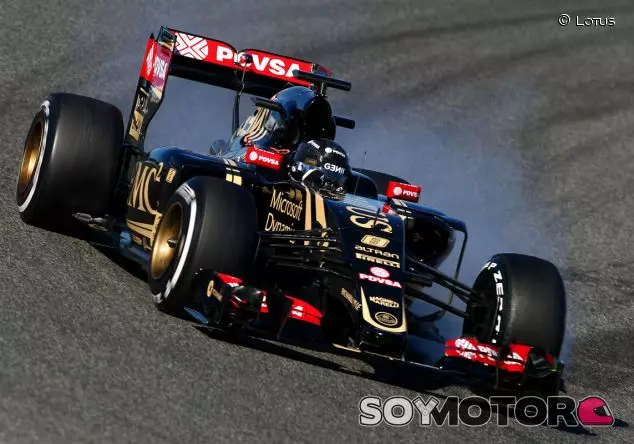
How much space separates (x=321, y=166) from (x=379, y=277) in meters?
1.93

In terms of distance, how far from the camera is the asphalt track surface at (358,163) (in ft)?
21.4

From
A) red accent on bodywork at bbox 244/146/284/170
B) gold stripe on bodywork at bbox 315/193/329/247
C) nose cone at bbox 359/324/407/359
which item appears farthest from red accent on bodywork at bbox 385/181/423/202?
nose cone at bbox 359/324/407/359

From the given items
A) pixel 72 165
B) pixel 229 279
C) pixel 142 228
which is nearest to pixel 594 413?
pixel 229 279

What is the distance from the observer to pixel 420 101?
57.7 feet

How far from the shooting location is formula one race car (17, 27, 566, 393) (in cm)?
760

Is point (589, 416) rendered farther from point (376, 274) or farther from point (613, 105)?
point (613, 105)

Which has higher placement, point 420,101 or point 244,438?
point 420,101

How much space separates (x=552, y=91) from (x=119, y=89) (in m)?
6.68

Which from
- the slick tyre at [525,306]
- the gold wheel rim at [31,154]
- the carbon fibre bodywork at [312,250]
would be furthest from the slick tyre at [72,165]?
the slick tyre at [525,306]

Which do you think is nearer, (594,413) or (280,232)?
(594,413)

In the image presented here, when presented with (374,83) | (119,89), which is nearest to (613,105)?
(374,83)

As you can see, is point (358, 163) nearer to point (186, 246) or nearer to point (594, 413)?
point (594, 413)

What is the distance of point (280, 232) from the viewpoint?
27.2 ft

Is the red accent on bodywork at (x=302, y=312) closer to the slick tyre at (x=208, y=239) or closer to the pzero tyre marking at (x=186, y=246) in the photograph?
the slick tyre at (x=208, y=239)
